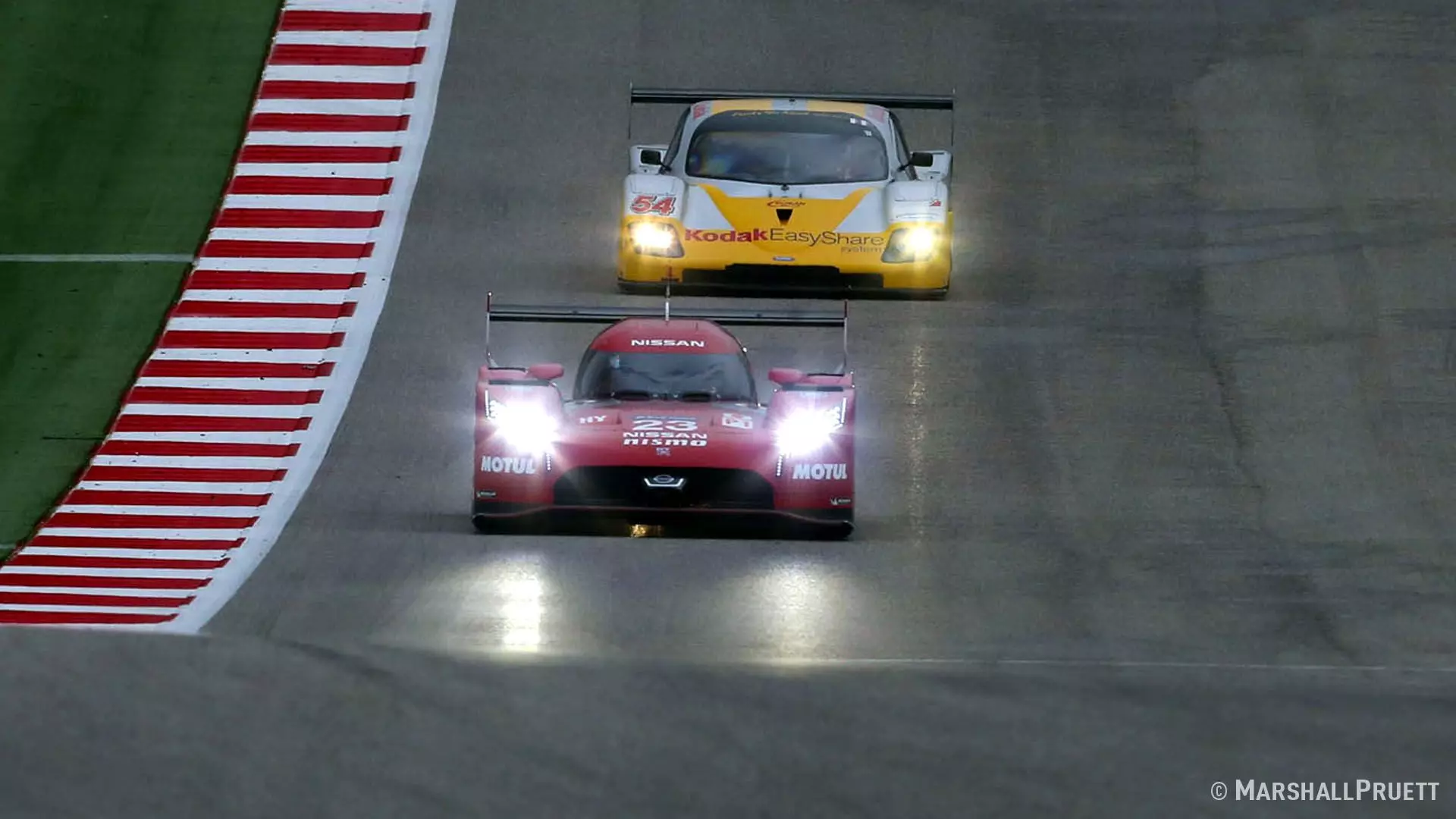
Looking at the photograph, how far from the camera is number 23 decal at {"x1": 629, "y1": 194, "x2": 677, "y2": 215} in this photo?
60.2ft

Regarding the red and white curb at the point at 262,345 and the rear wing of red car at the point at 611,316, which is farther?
the rear wing of red car at the point at 611,316

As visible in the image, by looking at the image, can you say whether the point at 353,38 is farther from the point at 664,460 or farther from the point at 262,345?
the point at 664,460

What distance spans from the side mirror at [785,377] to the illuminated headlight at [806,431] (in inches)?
15.2

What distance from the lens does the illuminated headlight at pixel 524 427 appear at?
13.4 metres

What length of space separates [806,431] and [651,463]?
2.61 ft

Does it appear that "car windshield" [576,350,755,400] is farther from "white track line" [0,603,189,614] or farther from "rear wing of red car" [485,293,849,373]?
"white track line" [0,603,189,614]

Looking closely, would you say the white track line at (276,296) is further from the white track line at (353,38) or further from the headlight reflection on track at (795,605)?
the headlight reflection on track at (795,605)

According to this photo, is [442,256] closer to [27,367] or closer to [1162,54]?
[27,367]

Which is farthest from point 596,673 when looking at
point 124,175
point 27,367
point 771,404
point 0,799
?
point 124,175

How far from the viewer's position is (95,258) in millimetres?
19375

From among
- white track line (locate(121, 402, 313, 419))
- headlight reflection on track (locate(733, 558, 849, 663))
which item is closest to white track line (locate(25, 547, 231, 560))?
white track line (locate(121, 402, 313, 419))

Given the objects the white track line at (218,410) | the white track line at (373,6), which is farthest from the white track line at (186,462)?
the white track line at (373,6)

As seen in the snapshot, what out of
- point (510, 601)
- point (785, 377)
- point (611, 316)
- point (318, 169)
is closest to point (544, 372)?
point (611, 316)

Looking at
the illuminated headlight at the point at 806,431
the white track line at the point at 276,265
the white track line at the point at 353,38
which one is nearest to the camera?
the illuminated headlight at the point at 806,431
